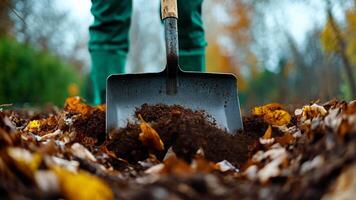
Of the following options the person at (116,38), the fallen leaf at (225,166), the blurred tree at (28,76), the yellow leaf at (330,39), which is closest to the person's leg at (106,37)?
the person at (116,38)

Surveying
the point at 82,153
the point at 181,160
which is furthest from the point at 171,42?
the point at 181,160

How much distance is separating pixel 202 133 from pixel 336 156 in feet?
2.22

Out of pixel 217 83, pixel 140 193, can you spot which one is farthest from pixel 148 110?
pixel 140 193

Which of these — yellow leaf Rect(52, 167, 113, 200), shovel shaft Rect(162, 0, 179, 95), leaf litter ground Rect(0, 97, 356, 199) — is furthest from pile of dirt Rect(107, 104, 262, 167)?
yellow leaf Rect(52, 167, 113, 200)

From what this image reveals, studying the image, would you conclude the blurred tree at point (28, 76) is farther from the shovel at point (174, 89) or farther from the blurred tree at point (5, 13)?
the shovel at point (174, 89)

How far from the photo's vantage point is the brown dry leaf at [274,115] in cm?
202

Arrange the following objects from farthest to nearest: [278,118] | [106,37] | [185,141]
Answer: [106,37], [278,118], [185,141]

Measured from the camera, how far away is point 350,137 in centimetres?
103

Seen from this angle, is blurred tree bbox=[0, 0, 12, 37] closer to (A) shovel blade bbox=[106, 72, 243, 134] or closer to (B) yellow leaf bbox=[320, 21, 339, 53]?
(A) shovel blade bbox=[106, 72, 243, 134]

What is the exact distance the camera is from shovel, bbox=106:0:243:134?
2.05m

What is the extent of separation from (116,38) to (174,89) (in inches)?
43.8

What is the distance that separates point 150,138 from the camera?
1636 millimetres

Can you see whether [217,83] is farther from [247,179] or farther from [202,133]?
[247,179]

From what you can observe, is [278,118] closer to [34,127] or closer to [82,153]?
[82,153]
